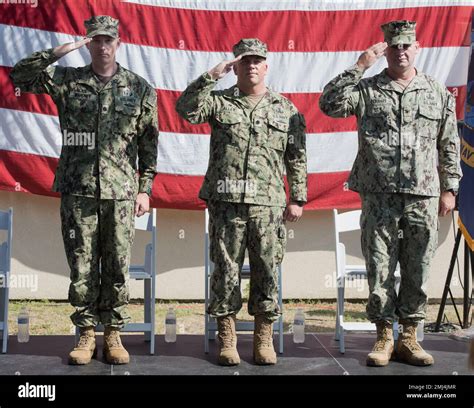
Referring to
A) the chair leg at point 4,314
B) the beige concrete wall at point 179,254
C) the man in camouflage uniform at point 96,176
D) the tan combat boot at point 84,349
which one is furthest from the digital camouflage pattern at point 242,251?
the beige concrete wall at point 179,254

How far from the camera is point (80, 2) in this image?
24.1ft

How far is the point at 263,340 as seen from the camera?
16.1 feet

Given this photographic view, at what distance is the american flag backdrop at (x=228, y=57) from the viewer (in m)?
7.37

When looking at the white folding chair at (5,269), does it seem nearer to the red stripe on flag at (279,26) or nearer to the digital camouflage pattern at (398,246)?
the digital camouflage pattern at (398,246)

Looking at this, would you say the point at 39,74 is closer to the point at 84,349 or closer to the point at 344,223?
the point at 84,349

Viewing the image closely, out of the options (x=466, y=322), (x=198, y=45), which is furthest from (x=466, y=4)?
(x=466, y=322)

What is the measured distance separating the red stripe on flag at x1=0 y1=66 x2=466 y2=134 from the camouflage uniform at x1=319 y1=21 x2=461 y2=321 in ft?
8.67

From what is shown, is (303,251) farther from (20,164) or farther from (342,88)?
(342,88)

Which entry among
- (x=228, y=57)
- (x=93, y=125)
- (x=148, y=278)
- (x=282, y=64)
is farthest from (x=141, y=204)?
(x=282, y=64)

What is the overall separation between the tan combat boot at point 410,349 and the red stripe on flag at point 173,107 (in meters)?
2.98

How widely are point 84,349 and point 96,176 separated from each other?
1.03 meters

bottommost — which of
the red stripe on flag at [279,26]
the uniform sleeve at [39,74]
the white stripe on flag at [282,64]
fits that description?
the uniform sleeve at [39,74]
